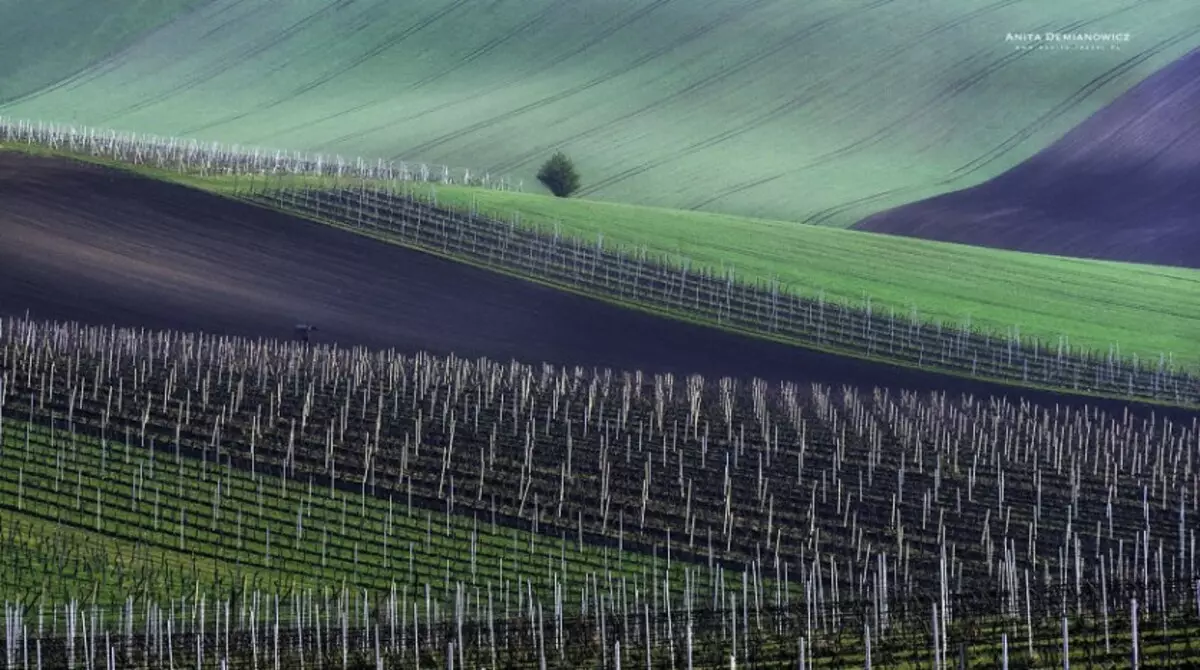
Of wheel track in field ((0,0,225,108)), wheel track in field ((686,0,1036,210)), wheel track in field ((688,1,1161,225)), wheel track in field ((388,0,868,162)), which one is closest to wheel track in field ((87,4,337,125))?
wheel track in field ((0,0,225,108))

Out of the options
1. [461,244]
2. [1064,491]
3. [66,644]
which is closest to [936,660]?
[66,644]

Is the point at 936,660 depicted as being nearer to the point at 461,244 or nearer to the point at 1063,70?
the point at 461,244

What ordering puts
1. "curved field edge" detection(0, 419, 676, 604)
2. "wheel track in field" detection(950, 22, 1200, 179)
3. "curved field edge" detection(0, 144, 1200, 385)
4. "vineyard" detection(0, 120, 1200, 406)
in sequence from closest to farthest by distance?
"curved field edge" detection(0, 419, 676, 604) → "vineyard" detection(0, 120, 1200, 406) → "curved field edge" detection(0, 144, 1200, 385) → "wheel track in field" detection(950, 22, 1200, 179)

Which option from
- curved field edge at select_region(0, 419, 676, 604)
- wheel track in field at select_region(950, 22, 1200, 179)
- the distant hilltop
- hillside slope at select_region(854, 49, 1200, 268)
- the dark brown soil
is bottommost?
curved field edge at select_region(0, 419, 676, 604)

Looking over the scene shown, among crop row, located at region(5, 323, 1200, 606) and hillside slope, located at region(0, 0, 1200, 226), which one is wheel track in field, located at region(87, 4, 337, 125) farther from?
crop row, located at region(5, 323, 1200, 606)

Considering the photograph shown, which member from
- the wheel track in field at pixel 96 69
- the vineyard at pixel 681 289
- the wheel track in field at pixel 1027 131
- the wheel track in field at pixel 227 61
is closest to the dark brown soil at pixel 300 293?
the vineyard at pixel 681 289

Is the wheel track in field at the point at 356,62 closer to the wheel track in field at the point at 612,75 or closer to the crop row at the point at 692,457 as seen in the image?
the wheel track in field at the point at 612,75

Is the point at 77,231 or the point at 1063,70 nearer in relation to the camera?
the point at 77,231
